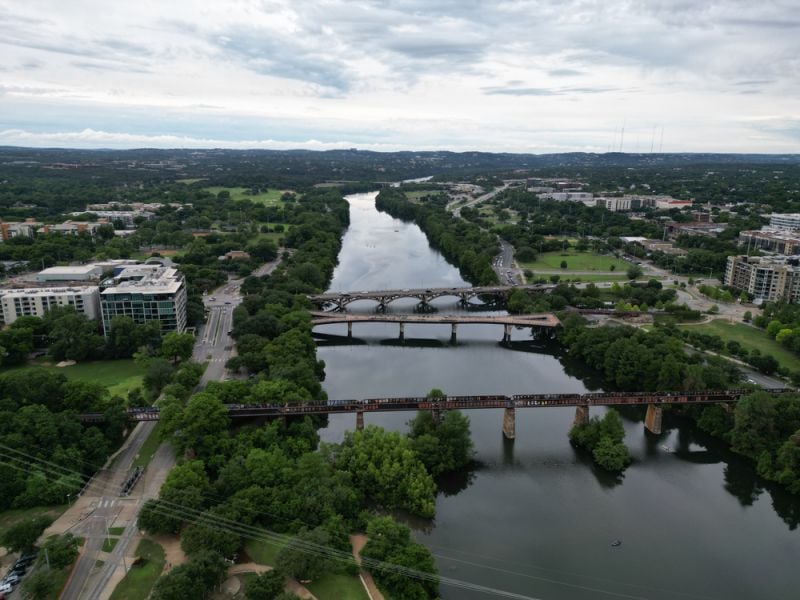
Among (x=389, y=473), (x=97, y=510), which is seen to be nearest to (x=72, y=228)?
(x=97, y=510)

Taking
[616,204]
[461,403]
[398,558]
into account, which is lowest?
[398,558]

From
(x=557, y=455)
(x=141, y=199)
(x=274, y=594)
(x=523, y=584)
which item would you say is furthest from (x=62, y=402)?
(x=141, y=199)

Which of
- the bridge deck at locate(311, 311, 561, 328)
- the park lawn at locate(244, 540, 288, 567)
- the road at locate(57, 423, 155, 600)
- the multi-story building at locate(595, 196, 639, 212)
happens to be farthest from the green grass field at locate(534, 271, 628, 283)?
the multi-story building at locate(595, 196, 639, 212)

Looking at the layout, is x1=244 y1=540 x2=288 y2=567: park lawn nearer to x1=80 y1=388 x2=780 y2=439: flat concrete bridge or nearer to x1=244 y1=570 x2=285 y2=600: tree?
x1=244 y1=570 x2=285 y2=600: tree

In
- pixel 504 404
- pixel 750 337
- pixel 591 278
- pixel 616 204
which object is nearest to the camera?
pixel 504 404

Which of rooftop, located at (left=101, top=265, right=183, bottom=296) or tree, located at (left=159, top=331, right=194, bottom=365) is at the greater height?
rooftop, located at (left=101, top=265, right=183, bottom=296)

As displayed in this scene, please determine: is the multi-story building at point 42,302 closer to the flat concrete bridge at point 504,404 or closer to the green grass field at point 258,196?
the flat concrete bridge at point 504,404

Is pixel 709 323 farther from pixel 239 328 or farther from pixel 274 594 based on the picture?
pixel 274 594

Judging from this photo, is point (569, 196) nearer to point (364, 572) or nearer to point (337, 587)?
point (364, 572)

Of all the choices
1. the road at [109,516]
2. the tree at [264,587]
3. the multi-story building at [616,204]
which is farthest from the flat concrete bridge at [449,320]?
the multi-story building at [616,204]
